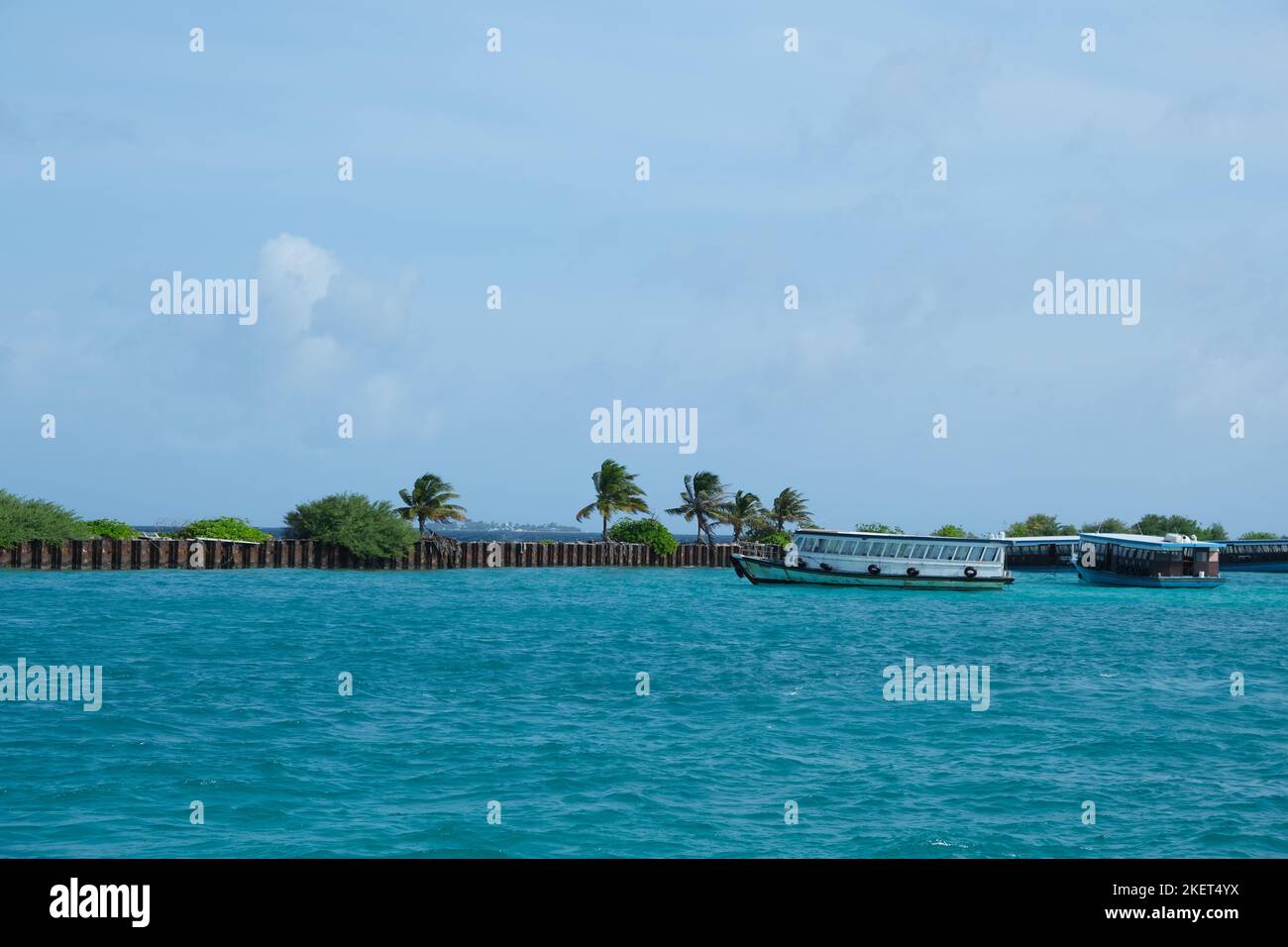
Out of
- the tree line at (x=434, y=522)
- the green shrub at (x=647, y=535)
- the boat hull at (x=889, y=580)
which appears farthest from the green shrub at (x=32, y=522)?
the green shrub at (x=647, y=535)

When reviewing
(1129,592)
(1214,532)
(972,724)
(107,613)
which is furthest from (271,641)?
(1214,532)

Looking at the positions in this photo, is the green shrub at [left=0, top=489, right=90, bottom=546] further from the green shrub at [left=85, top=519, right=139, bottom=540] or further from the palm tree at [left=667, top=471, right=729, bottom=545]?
the palm tree at [left=667, top=471, right=729, bottom=545]

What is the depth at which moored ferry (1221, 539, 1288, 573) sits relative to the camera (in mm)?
113500

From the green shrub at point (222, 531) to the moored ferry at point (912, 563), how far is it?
41.3m

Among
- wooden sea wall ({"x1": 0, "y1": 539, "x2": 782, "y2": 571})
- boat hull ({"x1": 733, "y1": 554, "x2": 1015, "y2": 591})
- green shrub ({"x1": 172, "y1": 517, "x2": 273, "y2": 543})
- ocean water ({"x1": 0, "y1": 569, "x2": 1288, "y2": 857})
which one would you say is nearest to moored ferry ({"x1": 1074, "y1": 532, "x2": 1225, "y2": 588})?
boat hull ({"x1": 733, "y1": 554, "x2": 1015, "y2": 591})

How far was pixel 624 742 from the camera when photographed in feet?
76.5

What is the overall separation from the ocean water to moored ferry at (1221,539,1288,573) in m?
72.3

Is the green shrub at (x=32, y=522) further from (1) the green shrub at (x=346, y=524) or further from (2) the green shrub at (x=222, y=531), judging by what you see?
(1) the green shrub at (x=346, y=524)

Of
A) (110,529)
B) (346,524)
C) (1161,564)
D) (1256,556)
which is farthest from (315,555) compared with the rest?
(1256,556)

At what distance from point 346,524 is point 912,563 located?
41.5 m

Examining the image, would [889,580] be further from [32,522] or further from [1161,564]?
[32,522]

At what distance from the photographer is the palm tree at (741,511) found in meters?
126

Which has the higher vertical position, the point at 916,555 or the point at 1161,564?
the point at 916,555
